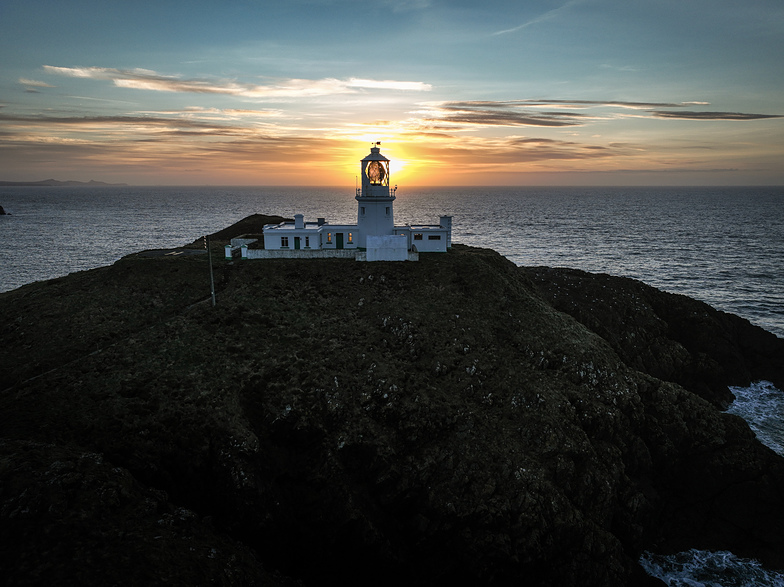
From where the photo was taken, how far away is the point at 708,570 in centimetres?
2595

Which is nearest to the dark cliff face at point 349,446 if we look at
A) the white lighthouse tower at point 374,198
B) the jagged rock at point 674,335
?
the jagged rock at point 674,335

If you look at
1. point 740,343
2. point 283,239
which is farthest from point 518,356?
point 740,343

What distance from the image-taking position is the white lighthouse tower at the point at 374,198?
44531 millimetres

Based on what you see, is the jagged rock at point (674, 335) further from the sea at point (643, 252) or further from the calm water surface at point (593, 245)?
the calm water surface at point (593, 245)

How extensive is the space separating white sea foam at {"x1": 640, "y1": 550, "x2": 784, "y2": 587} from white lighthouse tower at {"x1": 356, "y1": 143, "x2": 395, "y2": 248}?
32215 mm

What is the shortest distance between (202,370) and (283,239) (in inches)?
764

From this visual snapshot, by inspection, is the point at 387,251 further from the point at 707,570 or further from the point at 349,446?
the point at 707,570

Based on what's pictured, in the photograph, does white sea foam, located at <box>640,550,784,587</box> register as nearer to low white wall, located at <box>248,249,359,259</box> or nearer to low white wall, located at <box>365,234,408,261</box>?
low white wall, located at <box>365,234,408,261</box>

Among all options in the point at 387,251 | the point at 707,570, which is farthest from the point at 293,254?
the point at 707,570

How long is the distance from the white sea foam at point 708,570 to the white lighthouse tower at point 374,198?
1268 inches

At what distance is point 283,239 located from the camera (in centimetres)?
4494

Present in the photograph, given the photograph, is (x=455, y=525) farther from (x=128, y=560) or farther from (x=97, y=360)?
(x=97, y=360)

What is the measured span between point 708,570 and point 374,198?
117ft

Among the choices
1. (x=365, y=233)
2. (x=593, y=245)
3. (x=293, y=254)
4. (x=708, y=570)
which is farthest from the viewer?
(x=593, y=245)
